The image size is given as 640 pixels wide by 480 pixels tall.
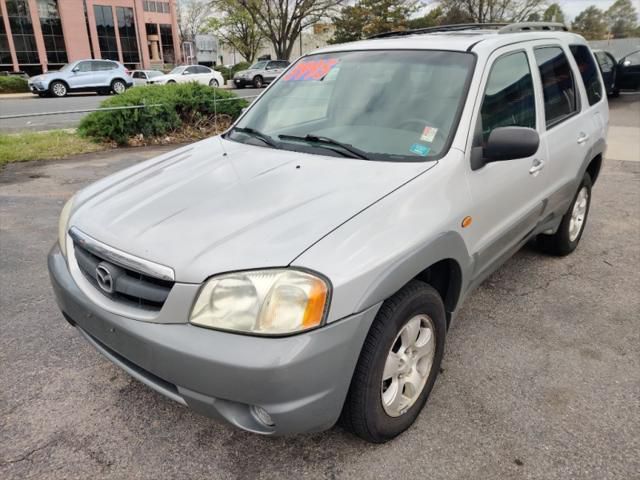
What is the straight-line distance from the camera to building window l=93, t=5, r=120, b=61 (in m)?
41.8

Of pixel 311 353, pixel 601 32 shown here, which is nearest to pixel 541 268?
pixel 311 353

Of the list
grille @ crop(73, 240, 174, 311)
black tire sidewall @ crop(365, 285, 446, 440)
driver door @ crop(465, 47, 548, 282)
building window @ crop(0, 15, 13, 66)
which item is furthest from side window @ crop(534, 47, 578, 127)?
building window @ crop(0, 15, 13, 66)

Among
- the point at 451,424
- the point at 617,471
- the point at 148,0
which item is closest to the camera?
the point at 617,471

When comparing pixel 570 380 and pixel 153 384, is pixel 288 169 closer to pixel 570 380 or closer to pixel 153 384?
pixel 153 384

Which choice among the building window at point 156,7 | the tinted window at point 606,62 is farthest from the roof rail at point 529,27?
the building window at point 156,7

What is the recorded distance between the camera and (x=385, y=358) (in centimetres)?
202

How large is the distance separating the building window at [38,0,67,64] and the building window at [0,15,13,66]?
2705 millimetres

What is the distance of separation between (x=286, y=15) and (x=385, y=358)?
34.7 metres

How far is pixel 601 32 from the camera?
5134 cm

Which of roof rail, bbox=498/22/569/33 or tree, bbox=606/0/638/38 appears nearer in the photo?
roof rail, bbox=498/22/569/33

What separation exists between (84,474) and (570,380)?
8.01 ft

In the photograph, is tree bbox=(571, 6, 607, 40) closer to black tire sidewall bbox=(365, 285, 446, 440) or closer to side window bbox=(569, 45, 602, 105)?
side window bbox=(569, 45, 602, 105)

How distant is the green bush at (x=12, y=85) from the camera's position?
27656 mm

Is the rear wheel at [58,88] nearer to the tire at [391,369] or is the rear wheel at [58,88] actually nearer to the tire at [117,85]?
the tire at [117,85]
